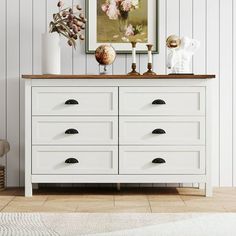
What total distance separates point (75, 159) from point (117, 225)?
150cm

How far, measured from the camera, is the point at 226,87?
4.11 meters

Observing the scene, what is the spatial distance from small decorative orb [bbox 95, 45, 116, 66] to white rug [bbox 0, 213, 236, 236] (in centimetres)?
158

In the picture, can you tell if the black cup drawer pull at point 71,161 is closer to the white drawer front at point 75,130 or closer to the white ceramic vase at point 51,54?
the white drawer front at point 75,130

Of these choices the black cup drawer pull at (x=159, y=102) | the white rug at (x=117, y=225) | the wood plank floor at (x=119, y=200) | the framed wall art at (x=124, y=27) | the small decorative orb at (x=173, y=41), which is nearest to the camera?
the white rug at (x=117, y=225)

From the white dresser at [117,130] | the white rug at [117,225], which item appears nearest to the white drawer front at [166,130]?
the white dresser at [117,130]

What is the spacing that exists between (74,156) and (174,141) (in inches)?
24.8

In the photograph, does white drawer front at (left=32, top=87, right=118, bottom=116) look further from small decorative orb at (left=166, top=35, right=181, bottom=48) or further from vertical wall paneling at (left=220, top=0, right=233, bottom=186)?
vertical wall paneling at (left=220, top=0, right=233, bottom=186)

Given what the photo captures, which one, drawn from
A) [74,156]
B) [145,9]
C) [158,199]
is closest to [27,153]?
[74,156]

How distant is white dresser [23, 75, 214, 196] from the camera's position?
3650 mm

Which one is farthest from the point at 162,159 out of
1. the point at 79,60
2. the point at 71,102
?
the point at 79,60

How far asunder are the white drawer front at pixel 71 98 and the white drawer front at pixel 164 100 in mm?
87

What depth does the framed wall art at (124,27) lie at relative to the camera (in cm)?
408

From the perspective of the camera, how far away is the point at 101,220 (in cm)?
231

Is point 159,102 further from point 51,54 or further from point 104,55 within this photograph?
point 51,54
